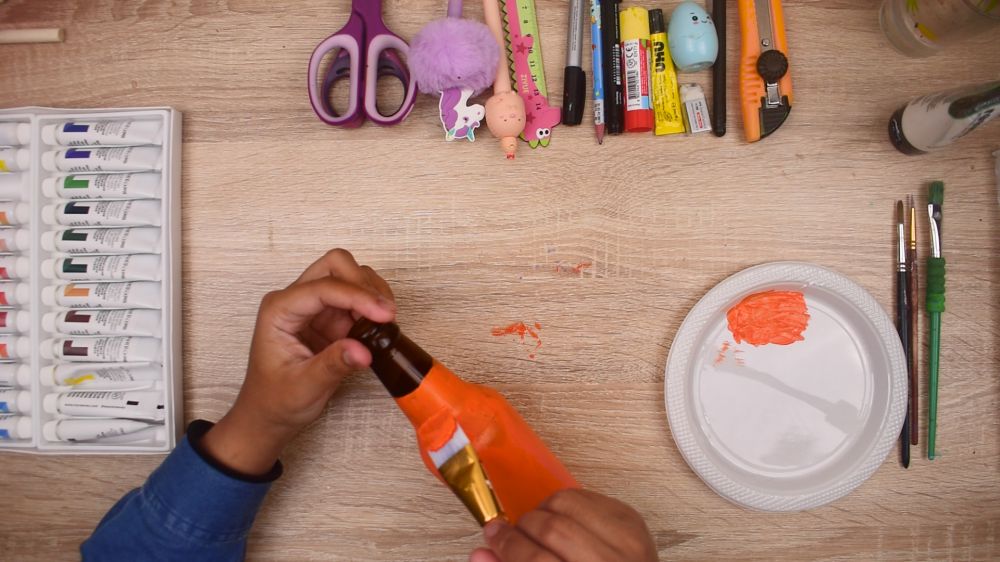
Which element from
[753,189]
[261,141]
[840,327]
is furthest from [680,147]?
[261,141]

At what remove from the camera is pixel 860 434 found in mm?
641

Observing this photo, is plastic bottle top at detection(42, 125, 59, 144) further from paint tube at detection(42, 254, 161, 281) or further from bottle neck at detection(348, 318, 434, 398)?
bottle neck at detection(348, 318, 434, 398)

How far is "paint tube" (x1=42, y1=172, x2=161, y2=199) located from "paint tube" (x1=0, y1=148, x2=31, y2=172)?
1.1 inches

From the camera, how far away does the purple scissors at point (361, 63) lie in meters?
0.64

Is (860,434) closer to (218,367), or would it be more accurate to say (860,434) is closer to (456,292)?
(456,292)

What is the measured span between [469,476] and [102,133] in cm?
51

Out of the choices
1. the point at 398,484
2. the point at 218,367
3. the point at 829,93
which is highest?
the point at 829,93

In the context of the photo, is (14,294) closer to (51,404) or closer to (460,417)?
(51,404)

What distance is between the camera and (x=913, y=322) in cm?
65

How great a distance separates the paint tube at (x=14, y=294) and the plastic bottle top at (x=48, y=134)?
0.49ft

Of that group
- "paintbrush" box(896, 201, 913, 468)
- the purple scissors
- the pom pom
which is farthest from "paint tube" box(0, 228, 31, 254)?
"paintbrush" box(896, 201, 913, 468)

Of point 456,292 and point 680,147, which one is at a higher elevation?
point 680,147

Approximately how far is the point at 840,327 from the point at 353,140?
54 cm

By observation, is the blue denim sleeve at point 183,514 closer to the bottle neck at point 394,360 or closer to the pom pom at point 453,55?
the bottle neck at point 394,360
